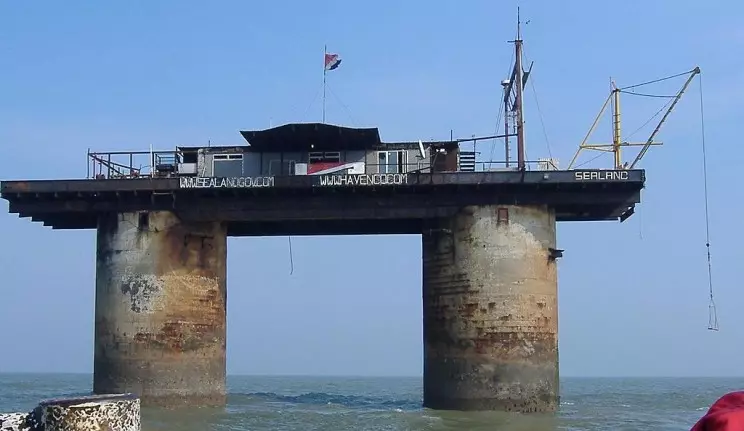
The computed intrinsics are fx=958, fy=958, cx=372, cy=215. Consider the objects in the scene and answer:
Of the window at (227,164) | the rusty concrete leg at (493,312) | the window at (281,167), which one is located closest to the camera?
the rusty concrete leg at (493,312)

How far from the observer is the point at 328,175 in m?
36.5

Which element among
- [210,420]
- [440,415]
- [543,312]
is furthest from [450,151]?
[210,420]

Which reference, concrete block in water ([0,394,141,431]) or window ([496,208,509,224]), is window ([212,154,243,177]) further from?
concrete block in water ([0,394,141,431])

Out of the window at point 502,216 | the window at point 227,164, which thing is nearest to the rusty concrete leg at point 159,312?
the window at point 227,164

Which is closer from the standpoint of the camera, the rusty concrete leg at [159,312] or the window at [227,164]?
the rusty concrete leg at [159,312]

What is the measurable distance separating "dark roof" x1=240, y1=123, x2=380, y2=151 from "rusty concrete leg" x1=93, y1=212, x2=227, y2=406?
4288mm

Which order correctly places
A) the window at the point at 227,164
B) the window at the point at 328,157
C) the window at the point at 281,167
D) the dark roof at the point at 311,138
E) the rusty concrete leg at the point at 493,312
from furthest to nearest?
the window at the point at 227,164 < the window at the point at 281,167 < the window at the point at 328,157 < the dark roof at the point at 311,138 < the rusty concrete leg at the point at 493,312

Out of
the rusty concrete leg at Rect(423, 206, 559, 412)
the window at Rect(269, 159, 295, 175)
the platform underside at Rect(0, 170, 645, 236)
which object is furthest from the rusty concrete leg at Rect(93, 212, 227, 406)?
the rusty concrete leg at Rect(423, 206, 559, 412)

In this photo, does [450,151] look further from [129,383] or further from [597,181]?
[129,383]

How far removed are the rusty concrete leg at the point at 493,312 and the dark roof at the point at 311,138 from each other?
5.08m

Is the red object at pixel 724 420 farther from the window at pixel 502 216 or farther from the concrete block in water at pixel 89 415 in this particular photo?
the window at pixel 502 216

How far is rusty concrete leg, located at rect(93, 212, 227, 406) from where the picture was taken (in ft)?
117

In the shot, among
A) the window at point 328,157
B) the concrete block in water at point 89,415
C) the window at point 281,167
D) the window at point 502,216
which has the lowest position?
the concrete block in water at point 89,415

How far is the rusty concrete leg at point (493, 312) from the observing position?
34156 mm
